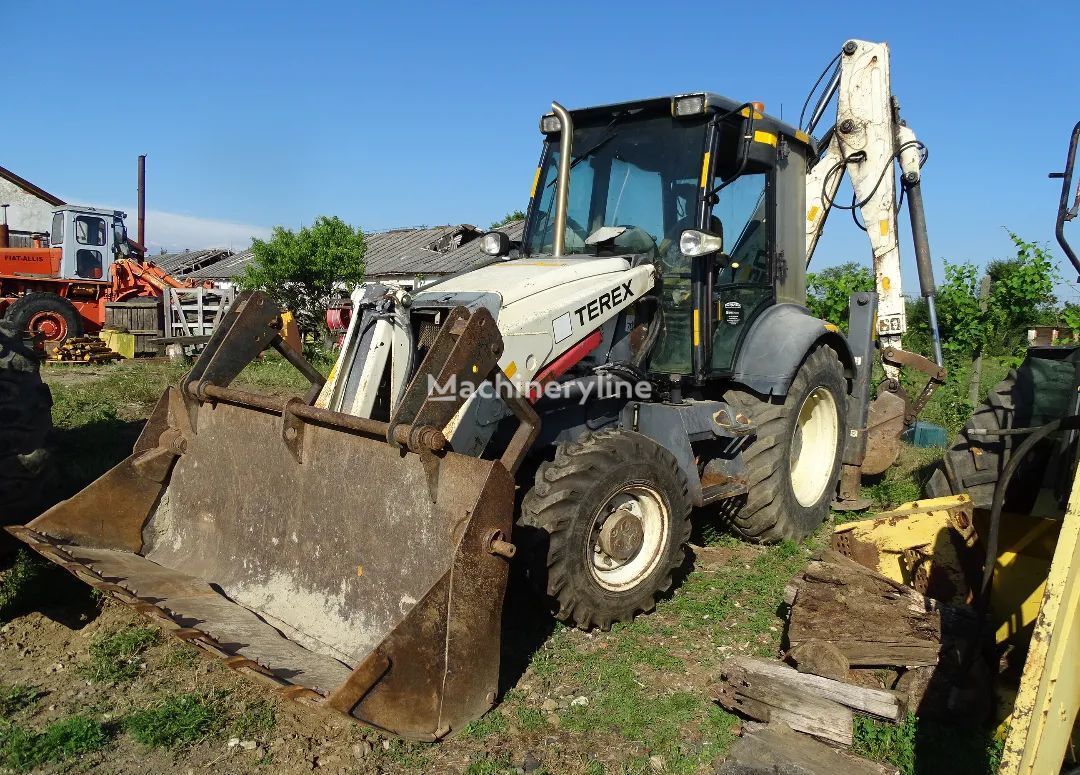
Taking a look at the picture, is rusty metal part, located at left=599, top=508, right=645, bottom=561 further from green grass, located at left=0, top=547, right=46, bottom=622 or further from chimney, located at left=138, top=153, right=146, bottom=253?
chimney, located at left=138, top=153, right=146, bottom=253

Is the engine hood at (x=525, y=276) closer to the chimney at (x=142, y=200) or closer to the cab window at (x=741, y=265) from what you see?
the cab window at (x=741, y=265)

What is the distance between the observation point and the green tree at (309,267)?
18.2 m

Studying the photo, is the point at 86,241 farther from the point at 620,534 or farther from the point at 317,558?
the point at 620,534

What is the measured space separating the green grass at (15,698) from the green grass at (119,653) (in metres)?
0.23

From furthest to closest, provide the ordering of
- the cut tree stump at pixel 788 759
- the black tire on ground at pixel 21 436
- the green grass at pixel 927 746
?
the black tire on ground at pixel 21 436, the green grass at pixel 927 746, the cut tree stump at pixel 788 759

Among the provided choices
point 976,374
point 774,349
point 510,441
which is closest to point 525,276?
point 510,441

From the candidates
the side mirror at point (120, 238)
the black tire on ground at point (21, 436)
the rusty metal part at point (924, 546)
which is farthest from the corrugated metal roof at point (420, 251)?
the rusty metal part at point (924, 546)

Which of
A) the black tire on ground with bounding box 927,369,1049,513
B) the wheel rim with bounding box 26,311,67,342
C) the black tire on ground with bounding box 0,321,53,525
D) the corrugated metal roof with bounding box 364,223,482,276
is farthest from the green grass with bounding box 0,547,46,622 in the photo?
the corrugated metal roof with bounding box 364,223,482,276

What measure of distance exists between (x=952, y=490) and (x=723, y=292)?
6.01ft

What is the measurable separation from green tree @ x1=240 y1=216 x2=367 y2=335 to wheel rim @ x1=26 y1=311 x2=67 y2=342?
3689 millimetres

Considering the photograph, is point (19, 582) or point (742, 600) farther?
point (742, 600)

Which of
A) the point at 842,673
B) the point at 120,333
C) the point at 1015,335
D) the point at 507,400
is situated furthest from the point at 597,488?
the point at 120,333

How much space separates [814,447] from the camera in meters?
6.41

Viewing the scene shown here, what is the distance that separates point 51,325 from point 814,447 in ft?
51.1
